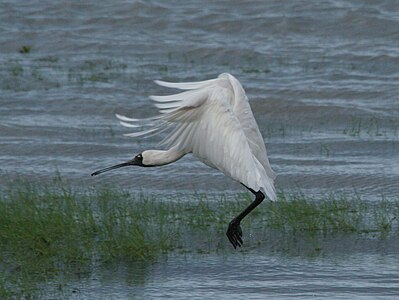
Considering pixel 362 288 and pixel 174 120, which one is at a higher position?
pixel 174 120

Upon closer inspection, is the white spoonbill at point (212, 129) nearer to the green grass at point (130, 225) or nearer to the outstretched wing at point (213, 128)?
the outstretched wing at point (213, 128)

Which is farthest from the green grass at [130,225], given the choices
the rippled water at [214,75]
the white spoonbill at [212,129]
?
the white spoonbill at [212,129]

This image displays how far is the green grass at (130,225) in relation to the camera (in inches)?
332

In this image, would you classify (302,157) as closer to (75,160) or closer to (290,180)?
(290,180)

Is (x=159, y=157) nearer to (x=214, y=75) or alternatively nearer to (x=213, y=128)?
(x=213, y=128)

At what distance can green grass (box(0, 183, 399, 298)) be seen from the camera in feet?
27.7

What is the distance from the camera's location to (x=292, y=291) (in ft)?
26.0

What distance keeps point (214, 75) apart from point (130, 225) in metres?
10.1

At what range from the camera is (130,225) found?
8867 mm

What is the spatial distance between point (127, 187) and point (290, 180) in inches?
64.3

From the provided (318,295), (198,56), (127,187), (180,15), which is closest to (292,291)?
(318,295)

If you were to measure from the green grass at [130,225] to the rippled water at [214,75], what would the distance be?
0.45 meters

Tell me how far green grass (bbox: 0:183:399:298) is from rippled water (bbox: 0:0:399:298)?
1.46ft

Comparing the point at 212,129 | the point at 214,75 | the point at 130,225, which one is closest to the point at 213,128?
the point at 212,129
